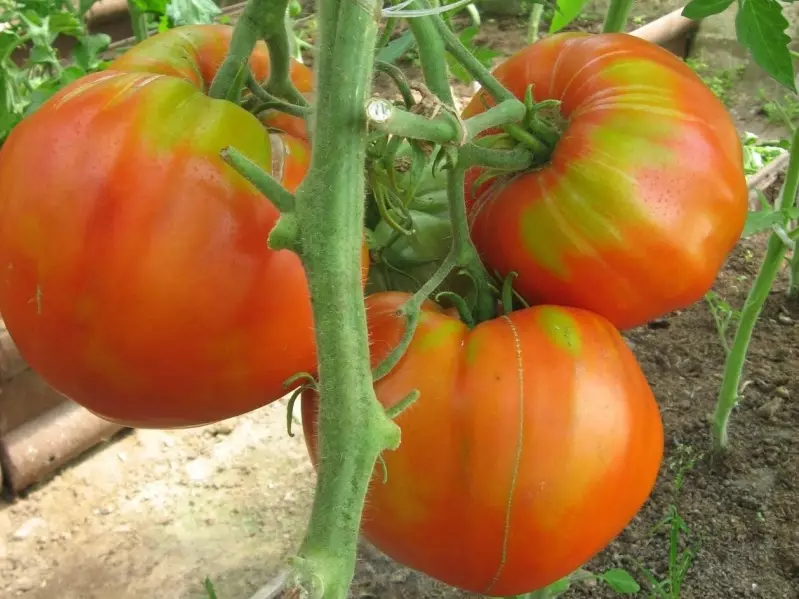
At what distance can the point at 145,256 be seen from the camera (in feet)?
1.46

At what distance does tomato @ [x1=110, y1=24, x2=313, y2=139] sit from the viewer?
541 millimetres

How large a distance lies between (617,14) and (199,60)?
37 centimetres

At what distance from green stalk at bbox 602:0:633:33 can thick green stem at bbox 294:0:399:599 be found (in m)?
0.45

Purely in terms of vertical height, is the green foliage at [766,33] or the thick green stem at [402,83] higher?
the thick green stem at [402,83]

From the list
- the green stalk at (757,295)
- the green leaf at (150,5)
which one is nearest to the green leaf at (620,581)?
the green stalk at (757,295)

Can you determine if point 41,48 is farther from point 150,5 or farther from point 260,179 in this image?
point 260,179

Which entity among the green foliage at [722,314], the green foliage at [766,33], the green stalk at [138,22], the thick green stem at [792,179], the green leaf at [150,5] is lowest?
the green foliage at [722,314]

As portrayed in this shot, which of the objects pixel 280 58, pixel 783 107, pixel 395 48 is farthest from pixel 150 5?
pixel 783 107

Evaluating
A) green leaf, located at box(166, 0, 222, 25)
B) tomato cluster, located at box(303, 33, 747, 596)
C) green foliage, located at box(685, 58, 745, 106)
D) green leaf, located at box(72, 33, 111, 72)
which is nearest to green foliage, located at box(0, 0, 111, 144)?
green leaf, located at box(72, 33, 111, 72)

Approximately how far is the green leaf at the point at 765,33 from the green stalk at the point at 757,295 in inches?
18.6

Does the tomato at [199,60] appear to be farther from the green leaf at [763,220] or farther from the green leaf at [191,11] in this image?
the green leaf at [763,220]

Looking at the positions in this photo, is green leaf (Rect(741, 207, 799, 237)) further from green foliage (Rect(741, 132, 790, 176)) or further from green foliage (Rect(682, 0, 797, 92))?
green foliage (Rect(741, 132, 790, 176))

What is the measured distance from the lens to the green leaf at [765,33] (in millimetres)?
644

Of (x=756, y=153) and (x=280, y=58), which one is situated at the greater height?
(x=280, y=58)
